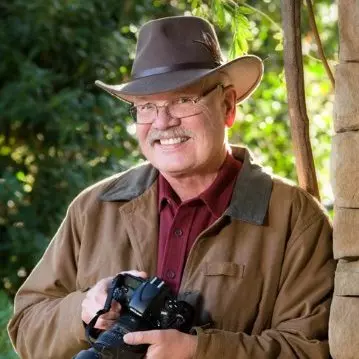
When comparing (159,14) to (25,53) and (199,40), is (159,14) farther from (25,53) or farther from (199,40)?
(199,40)

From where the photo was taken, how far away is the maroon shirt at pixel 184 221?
325 cm

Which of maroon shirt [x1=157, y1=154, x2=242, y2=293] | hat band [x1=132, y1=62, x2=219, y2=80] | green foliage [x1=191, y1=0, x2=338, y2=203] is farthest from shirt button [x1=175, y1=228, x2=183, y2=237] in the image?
green foliage [x1=191, y1=0, x2=338, y2=203]

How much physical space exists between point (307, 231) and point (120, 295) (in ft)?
1.69

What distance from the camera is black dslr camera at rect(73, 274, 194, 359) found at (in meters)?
2.96

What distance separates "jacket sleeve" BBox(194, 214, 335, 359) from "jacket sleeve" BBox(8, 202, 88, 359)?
1.44 feet

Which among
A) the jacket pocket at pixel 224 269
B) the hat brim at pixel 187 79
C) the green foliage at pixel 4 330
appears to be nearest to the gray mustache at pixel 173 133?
the hat brim at pixel 187 79

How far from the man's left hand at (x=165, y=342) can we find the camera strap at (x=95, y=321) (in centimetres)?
13

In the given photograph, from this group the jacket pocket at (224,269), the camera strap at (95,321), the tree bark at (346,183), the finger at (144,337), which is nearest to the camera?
the tree bark at (346,183)

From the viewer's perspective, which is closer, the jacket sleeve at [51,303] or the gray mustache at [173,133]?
the gray mustache at [173,133]

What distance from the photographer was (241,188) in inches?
129

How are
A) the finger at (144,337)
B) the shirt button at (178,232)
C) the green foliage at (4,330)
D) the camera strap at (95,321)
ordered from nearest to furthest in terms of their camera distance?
1. the finger at (144,337)
2. the camera strap at (95,321)
3. the shirt button at (178,232)
4. the green foliage at (4,330)

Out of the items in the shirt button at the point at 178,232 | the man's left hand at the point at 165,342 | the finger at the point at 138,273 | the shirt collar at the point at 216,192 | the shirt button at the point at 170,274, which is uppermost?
the shirt collar at the point at 216,192

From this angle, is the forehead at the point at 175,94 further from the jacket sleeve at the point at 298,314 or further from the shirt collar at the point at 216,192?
the jacket sleeve at the point at 298,314

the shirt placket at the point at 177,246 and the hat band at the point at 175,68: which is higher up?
the hat band at the point at 175,68
